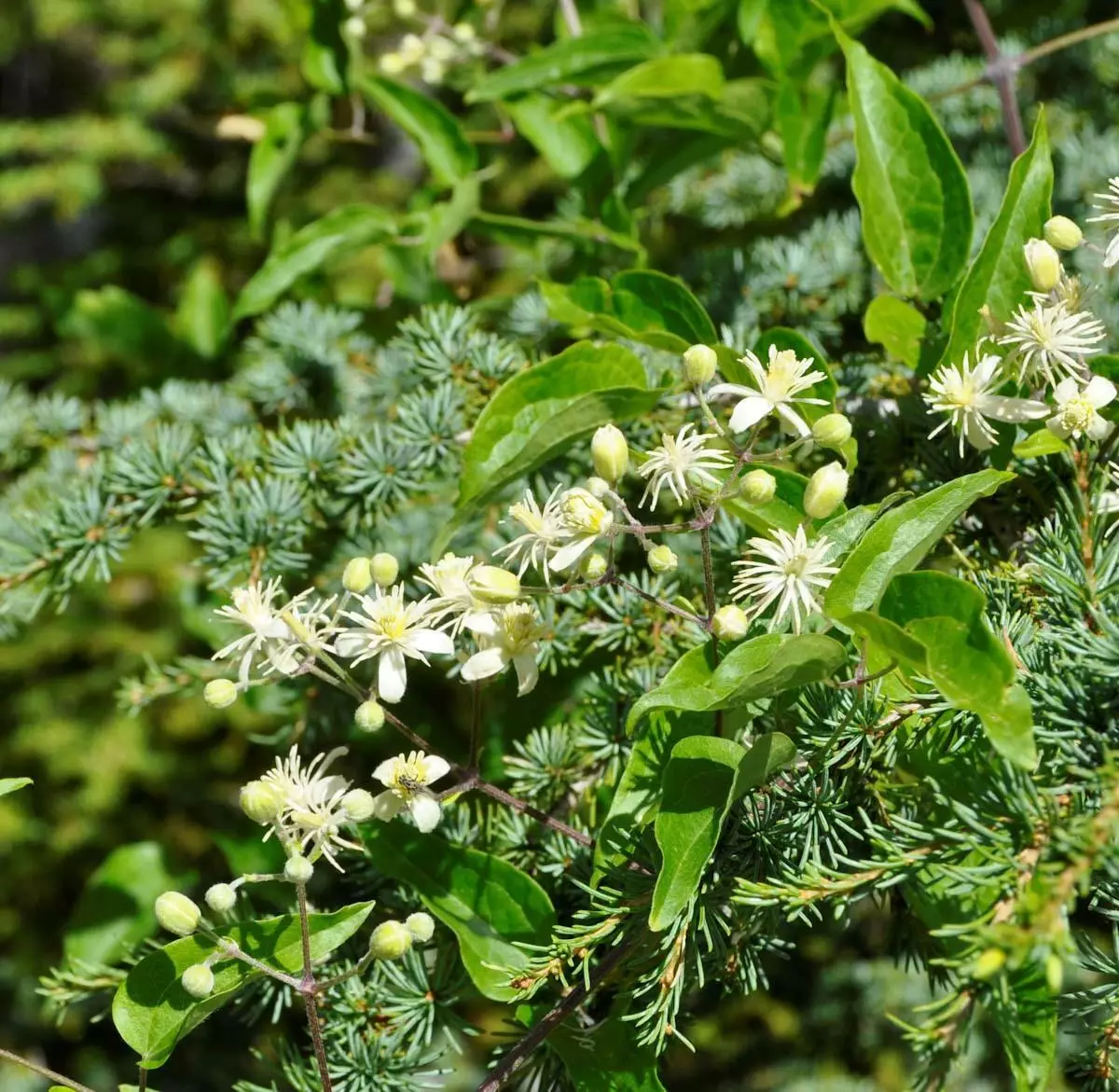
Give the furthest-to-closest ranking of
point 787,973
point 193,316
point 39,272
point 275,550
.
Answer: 1. point 39,272
2. point 787,973
3. point 193,316
4. point 275,550

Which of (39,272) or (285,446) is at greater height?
(285,446)

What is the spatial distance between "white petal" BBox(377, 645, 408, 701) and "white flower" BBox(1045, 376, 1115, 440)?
0.38 meters

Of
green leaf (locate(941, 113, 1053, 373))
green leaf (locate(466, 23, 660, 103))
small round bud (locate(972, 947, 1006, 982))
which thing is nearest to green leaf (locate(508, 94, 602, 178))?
green leaf (locate(466, 23, 660, 103))

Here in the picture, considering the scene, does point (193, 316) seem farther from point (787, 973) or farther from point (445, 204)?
point (787, 973)

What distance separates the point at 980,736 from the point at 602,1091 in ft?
0.91

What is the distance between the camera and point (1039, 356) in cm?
60

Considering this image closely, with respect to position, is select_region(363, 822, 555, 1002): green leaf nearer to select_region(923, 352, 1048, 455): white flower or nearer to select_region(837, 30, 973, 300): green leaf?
select_region(923, 352, 1048, 455): white flower

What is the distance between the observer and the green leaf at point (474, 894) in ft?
1.99

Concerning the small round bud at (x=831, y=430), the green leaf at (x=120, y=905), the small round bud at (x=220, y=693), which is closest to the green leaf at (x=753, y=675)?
the small round bud at (x=831, y=430)

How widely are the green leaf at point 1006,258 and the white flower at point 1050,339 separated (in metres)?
0.04

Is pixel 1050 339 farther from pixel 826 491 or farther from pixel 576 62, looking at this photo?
pixel 576 62

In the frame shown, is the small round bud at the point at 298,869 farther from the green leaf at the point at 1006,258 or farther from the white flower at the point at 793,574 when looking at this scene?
the green leaf at the point at 1006,258

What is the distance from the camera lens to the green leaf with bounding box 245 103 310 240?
1.09 m

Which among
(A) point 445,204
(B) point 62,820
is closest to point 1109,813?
(A) point 445,204
